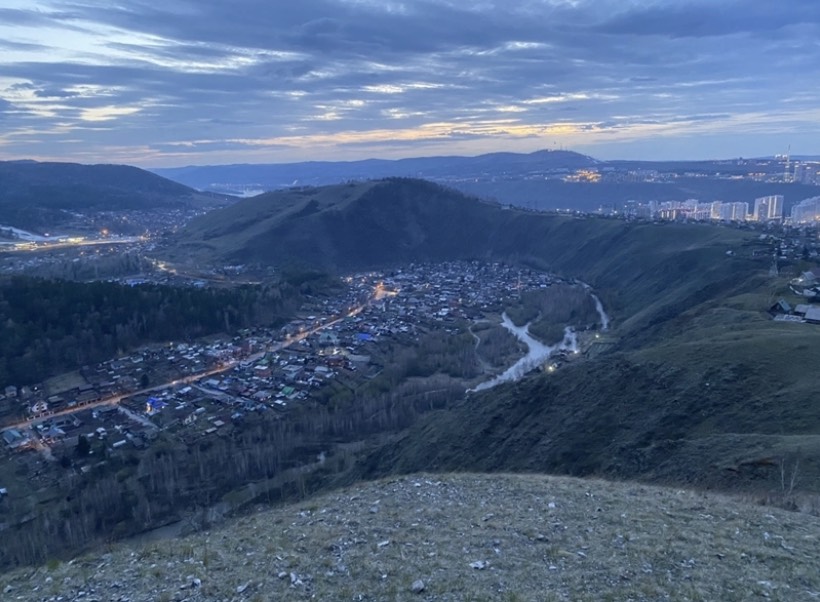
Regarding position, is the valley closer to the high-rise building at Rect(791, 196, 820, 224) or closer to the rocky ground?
the rocky ground

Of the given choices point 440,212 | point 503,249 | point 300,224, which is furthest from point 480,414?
point 440,212

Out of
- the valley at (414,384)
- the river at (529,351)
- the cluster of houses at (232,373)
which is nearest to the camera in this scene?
the valley at (414,384)

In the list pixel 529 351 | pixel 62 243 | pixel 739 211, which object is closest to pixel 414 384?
pixel 529 351

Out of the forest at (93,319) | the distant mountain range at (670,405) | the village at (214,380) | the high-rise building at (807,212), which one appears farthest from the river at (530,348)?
the high-rise building at (807,212)

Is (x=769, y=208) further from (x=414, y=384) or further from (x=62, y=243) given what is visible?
(x=62, y=243)

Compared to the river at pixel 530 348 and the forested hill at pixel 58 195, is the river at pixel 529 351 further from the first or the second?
the forested hill at pixel 58 195

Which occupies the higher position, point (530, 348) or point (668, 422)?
point (668, 422)

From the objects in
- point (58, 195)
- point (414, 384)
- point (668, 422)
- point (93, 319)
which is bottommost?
point (414, 384)
